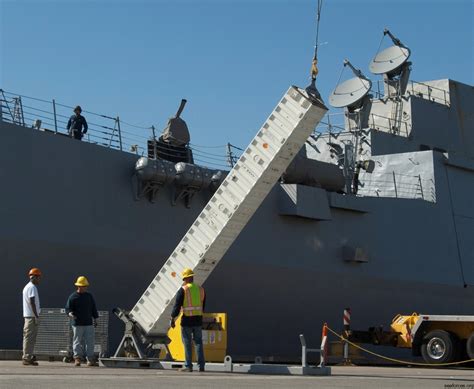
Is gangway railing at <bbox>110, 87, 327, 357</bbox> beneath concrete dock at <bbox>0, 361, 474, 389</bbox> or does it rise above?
above

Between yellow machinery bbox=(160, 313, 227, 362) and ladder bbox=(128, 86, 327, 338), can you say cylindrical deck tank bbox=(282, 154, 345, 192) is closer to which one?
yellow machinery bbox=(160, 313, 227, 362)

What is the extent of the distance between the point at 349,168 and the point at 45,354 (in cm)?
1272

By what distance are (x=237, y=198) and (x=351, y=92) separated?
15903mm

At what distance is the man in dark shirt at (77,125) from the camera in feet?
61.4

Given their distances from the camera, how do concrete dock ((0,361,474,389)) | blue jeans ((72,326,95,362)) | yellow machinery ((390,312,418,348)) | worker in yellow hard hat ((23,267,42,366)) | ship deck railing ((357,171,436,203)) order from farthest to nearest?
ship deck railing ((357,171,436,203)) → yellow machinery ((390,312,418,348)) → blue jeans ((72,326,95,362)) → worker in yellow hard hat ((23,267,42,366)) → concrete dock ((0,361,474,389))

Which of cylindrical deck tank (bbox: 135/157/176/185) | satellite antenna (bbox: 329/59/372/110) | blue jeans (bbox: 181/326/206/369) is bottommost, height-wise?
blue jeans (bbox: 181/326/206/369)

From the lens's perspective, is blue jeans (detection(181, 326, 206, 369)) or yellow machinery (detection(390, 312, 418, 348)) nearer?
blue jeans (detection(181, 326, 206, 369))

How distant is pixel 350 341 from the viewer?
20.2m

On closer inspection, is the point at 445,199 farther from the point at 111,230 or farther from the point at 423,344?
the point at 111,230

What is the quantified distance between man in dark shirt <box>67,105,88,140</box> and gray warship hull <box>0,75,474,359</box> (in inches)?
25.6

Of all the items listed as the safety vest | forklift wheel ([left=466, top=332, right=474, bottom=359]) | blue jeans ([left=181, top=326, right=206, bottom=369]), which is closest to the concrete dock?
blue jeans ([left=181, top=326, right=206, bottom=369])

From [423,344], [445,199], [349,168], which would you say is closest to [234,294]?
[423,344]

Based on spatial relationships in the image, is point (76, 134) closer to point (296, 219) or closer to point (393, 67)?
point (296, 219)

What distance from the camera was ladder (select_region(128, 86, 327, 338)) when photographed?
1335 cm
